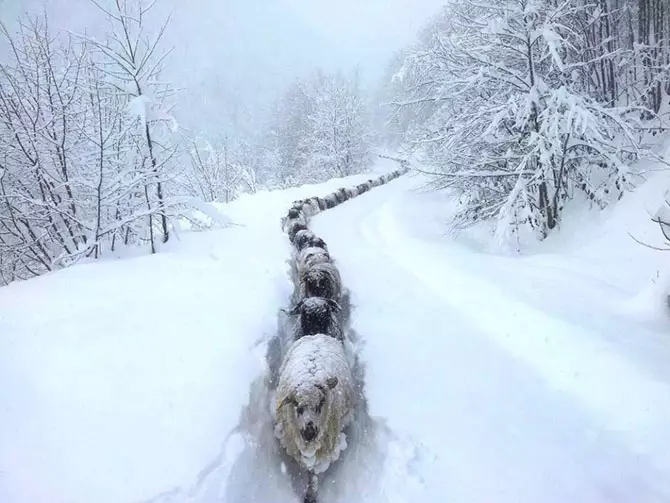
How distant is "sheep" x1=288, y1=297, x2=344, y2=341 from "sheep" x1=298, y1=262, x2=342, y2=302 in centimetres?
74

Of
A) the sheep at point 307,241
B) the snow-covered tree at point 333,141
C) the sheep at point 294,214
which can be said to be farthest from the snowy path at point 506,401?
the snow-covered tree at point 333,141

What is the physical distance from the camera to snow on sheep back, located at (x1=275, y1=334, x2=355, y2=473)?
10.2ft

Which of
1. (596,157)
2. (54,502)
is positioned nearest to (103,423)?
(54,502)

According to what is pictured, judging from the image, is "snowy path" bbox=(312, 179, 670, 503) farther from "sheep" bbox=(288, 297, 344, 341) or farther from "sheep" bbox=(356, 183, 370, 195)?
"sheep" bbox=(356, 183, 370, 195)

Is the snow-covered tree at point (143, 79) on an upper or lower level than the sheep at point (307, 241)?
upper

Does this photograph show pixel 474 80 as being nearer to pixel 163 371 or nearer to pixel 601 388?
pixel 601 388

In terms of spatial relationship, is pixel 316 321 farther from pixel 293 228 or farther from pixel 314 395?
pixel 293 228

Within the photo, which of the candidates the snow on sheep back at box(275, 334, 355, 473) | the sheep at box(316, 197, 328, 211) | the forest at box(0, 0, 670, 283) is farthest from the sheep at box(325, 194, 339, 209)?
the snow on sheep back at box(275, 334, 355, 473)

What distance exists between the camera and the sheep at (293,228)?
31.1 feet

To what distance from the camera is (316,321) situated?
4566 mm

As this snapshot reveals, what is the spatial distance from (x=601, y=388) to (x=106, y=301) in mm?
5011

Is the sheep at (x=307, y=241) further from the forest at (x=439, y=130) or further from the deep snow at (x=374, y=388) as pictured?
the forest at (x=439, y=130)

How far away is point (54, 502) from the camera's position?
2.27 meters

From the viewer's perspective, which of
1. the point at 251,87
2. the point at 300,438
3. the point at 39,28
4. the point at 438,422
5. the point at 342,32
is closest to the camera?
the point at 300,438
